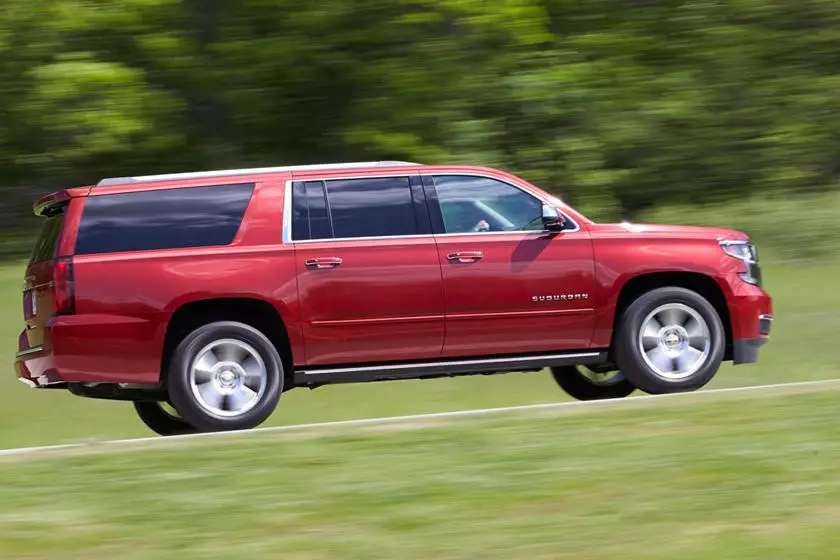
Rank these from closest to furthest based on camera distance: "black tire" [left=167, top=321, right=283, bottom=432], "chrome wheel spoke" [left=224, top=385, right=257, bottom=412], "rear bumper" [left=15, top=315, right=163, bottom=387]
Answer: "rear bumper" [left=15, top=315, right=163, bottom=387] < "black tire" [left=167, top=321, right=283, bottom=432] < "chrome wheel spoke" [left=224, top=385, right=257, bottom=412]

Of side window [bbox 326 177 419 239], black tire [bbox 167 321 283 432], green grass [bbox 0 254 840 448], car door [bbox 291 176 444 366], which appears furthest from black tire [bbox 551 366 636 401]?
black tire [bbox 167 321 283 432]

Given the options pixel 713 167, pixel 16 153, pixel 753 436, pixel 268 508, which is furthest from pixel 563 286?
pixel 713 167

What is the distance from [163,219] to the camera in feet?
30.3

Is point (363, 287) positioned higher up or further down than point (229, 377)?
higher up

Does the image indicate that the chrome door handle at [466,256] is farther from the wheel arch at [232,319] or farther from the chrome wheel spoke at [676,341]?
the chrome wheel spoke at [676,341]

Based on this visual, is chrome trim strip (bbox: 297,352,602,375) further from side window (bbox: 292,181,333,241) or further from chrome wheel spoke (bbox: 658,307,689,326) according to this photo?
side window (bbox: 292,181,333,241)

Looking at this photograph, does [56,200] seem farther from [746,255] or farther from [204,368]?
[746,255]

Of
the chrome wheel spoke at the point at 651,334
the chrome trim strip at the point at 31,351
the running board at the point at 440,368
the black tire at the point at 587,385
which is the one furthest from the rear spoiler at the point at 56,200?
the black tire at the point at 587,385

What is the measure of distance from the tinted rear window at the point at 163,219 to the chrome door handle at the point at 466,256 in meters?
1.41

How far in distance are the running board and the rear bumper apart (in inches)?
39.5

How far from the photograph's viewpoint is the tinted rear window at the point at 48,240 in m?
9.22

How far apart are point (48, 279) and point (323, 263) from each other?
1.77m

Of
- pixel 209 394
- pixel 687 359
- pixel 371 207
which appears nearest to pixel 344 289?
pixel 371 207

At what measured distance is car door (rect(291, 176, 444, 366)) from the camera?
9.28 meters
